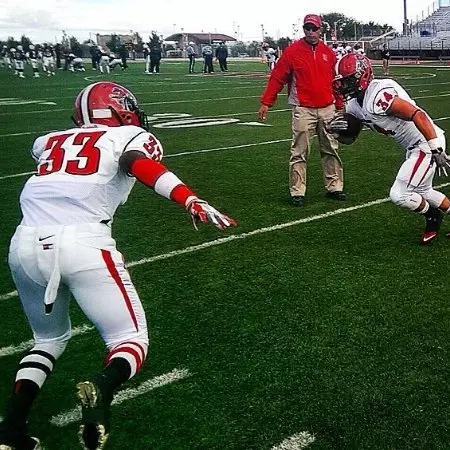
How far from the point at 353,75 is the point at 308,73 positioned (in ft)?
4.17

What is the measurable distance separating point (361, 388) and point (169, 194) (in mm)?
1318

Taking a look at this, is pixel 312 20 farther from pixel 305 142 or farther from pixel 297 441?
pixel 297 441

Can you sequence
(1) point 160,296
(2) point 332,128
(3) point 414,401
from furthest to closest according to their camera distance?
(2) point 332,128, (1) point 160,296, (3) point 414,401

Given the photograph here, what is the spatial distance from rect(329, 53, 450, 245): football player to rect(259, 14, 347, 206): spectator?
3.62ft

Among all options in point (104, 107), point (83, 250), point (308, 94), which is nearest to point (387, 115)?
point (308, 94)

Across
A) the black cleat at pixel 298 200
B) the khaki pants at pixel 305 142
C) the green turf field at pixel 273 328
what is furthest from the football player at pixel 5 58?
the black cleat at pixel 298 200

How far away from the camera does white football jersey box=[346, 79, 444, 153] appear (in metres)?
4.95

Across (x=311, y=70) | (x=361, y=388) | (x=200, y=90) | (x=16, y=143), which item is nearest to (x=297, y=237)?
(x=311, y=70)

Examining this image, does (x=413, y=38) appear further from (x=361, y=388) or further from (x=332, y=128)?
(x=361, y=388)

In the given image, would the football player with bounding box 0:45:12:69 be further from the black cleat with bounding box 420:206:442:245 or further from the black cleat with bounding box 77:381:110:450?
the black cleat with bounding box 77:381:110:450

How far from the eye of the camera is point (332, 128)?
18.0 feet

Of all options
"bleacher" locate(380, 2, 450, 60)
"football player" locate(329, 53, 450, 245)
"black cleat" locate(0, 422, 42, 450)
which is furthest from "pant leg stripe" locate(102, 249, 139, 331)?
"bleacher" locate(380, 2, 450, 60)

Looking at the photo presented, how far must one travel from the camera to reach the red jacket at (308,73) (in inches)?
252

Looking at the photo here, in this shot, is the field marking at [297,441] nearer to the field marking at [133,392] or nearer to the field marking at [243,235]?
the field marking at [133,392]
